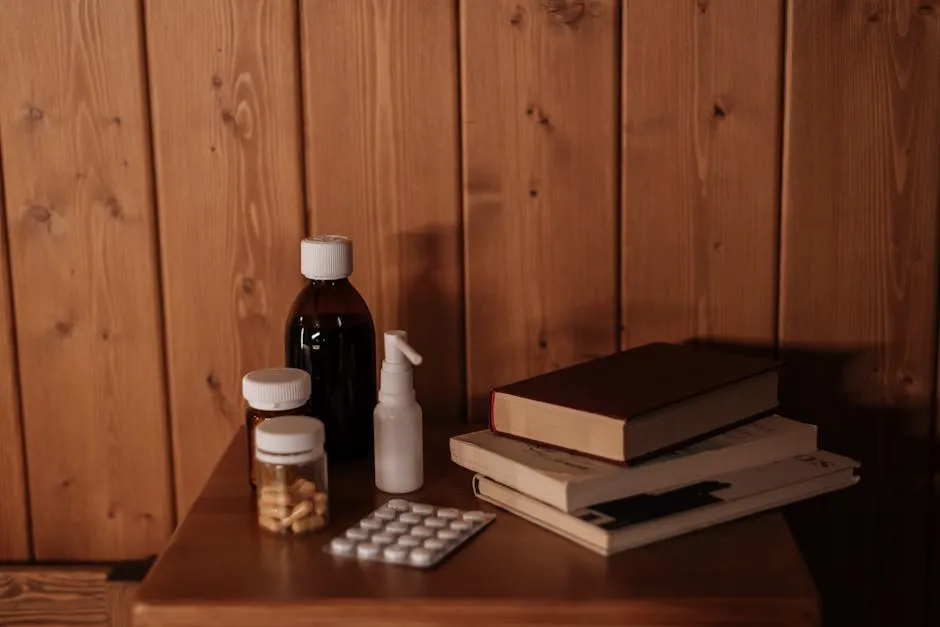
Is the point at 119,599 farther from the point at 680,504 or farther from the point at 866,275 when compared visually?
the point at 866,275

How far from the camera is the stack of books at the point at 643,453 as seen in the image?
0.83m

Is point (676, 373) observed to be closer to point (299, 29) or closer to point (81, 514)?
point (299, 29)

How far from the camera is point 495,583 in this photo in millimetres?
773

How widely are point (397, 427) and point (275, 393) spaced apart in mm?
96

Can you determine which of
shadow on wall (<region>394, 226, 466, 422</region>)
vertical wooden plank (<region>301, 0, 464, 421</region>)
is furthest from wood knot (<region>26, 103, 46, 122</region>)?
shadow on wall (<region>394, 226, 466, 422</region>)

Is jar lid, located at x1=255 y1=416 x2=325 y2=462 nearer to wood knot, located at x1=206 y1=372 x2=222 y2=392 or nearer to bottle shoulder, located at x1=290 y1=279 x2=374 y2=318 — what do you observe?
bottle shoulder, located at x1=290 y1=279 x2=374 y2=318

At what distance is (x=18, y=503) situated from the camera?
45.9 inches

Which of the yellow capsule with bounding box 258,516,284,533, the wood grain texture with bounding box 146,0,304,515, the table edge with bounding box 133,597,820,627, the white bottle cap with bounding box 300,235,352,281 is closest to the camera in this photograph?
the table edge with bounding box 133,597,820,627

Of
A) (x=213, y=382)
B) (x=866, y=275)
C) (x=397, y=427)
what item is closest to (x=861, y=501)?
(x=866, y=275)

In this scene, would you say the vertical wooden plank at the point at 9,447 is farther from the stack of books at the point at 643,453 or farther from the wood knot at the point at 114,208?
the stack of books at the point at 643,453

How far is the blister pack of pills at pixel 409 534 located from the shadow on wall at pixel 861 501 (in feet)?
1.12

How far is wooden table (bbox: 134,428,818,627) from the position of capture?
75 cm

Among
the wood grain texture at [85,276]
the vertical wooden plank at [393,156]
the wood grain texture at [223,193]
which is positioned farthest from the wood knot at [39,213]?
the vertical wooden plank at [393,156]

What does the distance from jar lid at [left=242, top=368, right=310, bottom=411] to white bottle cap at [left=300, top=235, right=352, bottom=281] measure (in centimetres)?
11
